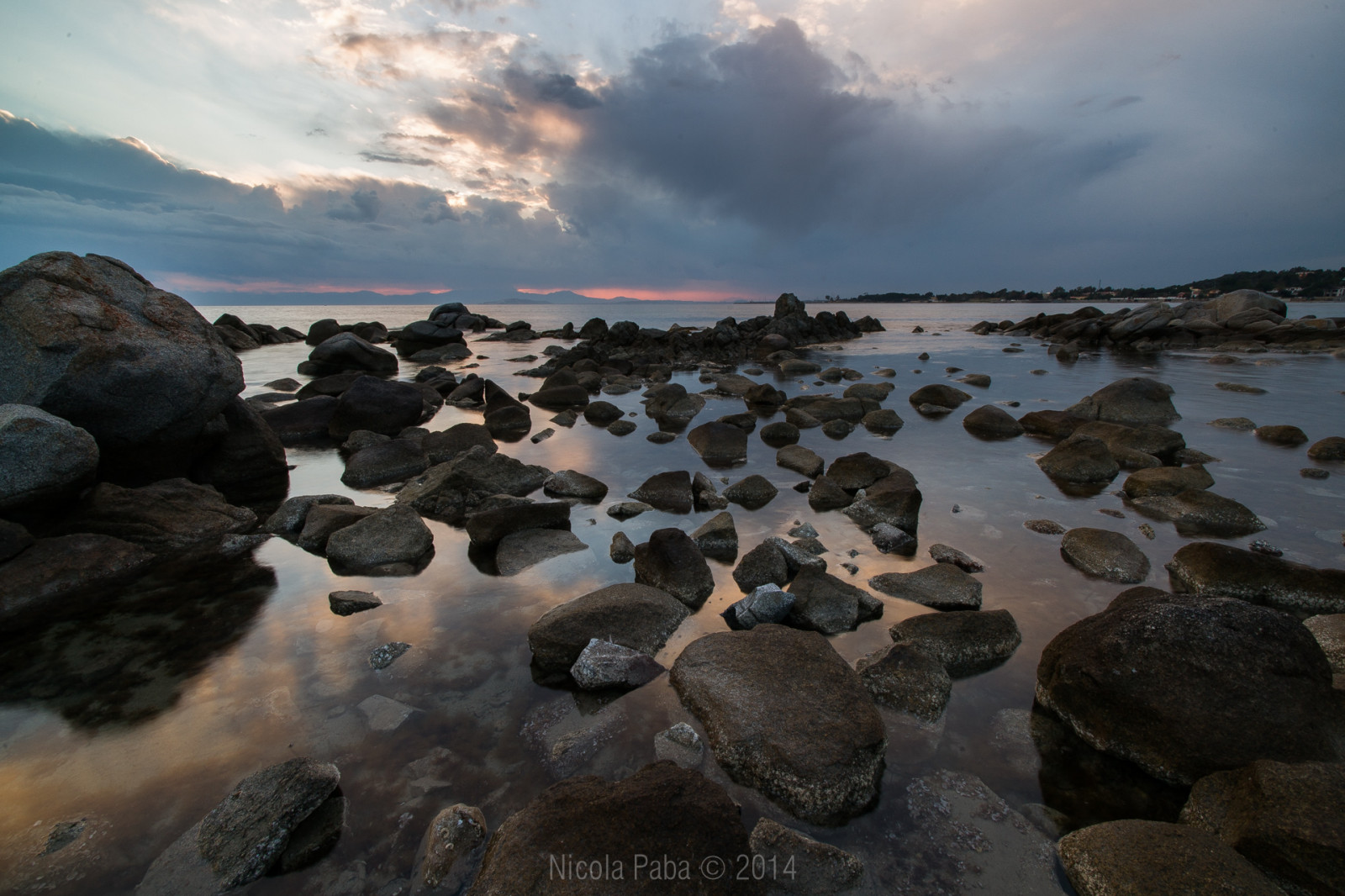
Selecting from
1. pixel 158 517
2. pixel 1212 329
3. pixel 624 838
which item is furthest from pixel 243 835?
pixel 1212 329

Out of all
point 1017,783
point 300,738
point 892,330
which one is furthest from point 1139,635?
point 892,330

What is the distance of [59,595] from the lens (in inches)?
207

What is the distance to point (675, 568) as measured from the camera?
5281 mm

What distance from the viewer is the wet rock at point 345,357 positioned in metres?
21.6

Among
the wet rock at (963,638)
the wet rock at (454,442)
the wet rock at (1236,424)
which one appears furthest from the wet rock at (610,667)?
the wet rock at (1236,424)

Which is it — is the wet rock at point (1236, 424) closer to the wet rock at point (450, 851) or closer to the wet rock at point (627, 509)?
the wet rock at point (627, 509)

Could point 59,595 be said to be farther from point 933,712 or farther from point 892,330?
point 892,330

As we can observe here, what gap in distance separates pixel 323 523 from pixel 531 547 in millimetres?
2584

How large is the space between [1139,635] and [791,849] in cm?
263

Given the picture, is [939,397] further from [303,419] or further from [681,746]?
[303,419]

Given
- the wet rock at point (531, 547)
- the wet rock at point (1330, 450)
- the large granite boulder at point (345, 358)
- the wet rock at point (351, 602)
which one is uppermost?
the wet rock at point (1330, 450)

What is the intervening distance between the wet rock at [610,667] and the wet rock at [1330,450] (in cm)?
1285

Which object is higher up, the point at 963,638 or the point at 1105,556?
the point at 1105,556

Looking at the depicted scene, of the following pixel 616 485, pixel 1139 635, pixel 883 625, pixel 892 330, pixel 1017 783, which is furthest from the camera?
pixel 892 330
